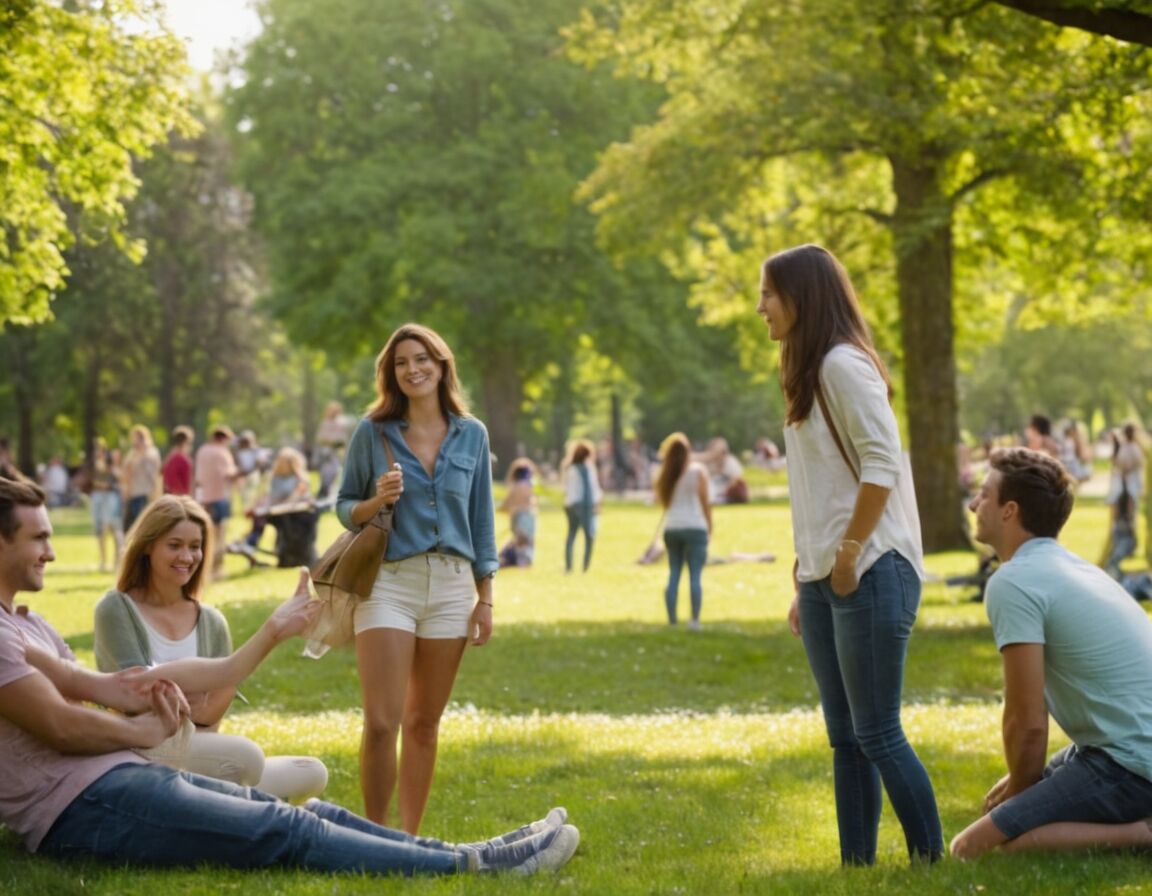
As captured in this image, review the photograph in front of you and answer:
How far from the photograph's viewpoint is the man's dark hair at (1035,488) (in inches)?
233

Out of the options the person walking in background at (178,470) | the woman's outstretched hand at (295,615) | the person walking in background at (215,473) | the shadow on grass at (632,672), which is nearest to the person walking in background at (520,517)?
the person walking in background at (215,473)

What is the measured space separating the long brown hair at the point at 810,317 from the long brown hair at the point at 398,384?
158cm

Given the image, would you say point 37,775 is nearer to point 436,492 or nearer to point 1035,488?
point 436,492

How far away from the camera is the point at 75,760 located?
5.69 m

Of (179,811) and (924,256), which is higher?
(924,256)

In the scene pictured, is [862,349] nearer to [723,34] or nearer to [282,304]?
[723,34]

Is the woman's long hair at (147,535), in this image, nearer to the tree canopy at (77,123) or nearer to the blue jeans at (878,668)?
the blue jeans at (878,668)

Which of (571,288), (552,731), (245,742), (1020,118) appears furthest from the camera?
(571,288)

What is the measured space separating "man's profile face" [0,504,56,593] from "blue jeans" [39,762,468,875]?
736 mm

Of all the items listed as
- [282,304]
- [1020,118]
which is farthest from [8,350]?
[1020,118]

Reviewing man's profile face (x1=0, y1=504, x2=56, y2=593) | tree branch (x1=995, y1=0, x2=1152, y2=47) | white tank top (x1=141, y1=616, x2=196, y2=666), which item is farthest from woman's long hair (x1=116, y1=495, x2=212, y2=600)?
tree branch (x1=995, y1=0, x2=1152, y2=47)

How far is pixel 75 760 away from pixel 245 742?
758mm

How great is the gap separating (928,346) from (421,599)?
1887 centimetres

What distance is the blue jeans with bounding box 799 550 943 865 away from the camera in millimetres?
5551
